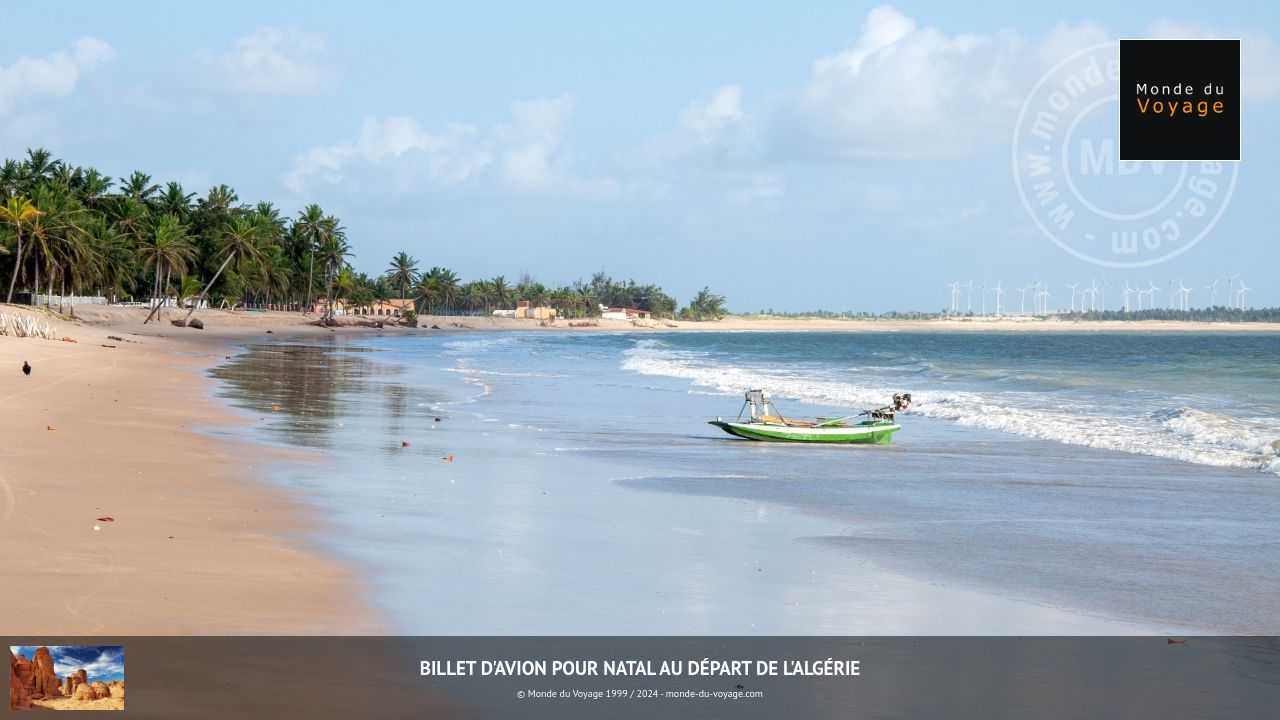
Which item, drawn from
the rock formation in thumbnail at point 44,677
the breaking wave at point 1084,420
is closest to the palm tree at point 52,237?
the breaking wave at point 1084,420

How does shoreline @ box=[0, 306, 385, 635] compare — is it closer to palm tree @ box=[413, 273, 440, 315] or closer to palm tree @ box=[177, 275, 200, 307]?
palm tree @ box=[177, 275, 200, 307]

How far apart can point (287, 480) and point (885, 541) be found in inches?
286

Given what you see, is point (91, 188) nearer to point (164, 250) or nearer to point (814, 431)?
point (164, 250)

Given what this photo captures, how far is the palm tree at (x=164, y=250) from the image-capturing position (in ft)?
303

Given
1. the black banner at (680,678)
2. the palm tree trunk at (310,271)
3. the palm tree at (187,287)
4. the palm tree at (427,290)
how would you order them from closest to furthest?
the black banner at (680,678) < the palm tree at (187,287) < the palm tree trunk at (310,271) < the palm tree at (427,290)

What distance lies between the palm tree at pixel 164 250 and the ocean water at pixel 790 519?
2747 inches

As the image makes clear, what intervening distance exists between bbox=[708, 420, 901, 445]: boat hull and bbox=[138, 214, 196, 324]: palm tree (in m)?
78.1

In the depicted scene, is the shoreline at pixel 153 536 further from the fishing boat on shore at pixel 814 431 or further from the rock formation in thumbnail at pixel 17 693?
the fishing boat on shore at pixel 814 431

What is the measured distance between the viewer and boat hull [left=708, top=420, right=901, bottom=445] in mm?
22031

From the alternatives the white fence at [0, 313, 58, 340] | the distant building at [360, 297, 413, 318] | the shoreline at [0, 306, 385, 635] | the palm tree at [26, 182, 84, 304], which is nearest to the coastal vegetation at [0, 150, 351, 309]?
the palm tree at [26, 182, 84, 304]

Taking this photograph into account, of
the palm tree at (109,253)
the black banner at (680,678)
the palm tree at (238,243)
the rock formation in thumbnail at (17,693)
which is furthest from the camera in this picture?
the palm tree at (238,243)

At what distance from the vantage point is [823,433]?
2222 cm

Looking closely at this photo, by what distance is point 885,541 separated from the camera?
11539mm

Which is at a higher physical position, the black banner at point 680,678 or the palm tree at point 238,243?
the palm tree at point 238,243
